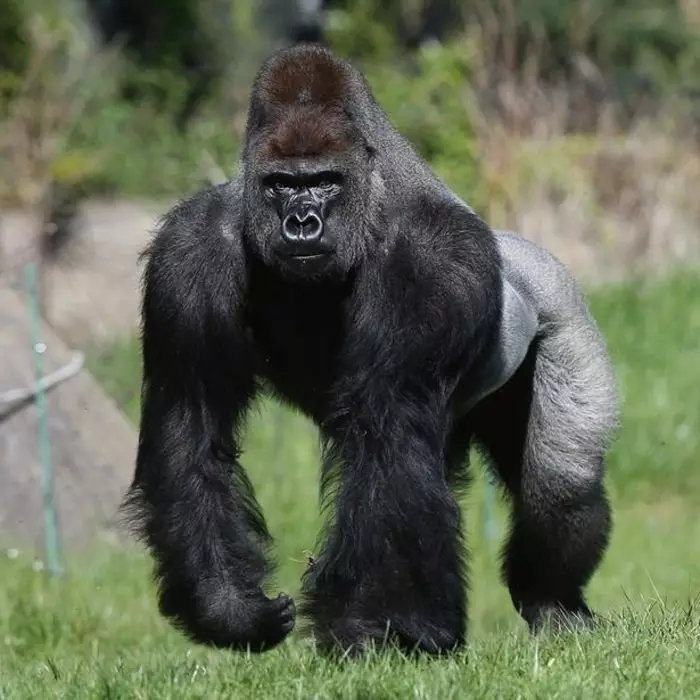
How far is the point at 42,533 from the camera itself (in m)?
6.97

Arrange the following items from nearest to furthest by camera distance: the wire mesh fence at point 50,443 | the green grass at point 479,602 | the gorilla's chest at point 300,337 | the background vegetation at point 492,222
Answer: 1. the green grass at point 479,602
2. the background vegetation at point 492,222
3. the gorilla's chest at point 300,337
4. the wire mesh fence at point 50,443

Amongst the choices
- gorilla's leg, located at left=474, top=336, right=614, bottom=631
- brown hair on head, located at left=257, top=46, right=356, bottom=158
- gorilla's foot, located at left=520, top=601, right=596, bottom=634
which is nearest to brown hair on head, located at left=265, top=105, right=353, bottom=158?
brown hair on head, located at left=257, top=46, right=356, bottom=158

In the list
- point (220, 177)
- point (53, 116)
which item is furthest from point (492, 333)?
point (53, 116)

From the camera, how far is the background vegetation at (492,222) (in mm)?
3656

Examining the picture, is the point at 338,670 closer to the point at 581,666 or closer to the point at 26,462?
the point at 581,666

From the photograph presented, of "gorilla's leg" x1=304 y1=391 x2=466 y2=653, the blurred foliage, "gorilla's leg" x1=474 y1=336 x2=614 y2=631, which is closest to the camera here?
"gorilla's leg" x1=304 y1=391 x2=466 y2=653

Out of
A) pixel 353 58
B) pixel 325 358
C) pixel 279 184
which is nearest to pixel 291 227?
pixel 279 184

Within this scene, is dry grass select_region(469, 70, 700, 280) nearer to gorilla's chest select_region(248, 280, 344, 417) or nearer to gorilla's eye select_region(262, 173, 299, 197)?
gorilla's chest select_region(248, 280, 344, 417)

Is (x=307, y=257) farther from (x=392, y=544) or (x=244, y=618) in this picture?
(x=244, y=618)

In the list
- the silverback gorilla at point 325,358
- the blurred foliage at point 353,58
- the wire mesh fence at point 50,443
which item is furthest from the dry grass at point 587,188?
the silverback gorilla at point 325,358

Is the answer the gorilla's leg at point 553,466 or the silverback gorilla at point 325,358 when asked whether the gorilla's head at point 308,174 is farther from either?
the gorilla's leg at point 553,466

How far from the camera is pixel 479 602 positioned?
712cm

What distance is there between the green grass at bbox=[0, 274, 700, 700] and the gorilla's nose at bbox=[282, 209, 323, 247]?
1082 mm

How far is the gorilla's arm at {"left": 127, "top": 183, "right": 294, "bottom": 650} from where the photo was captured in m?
4.27
